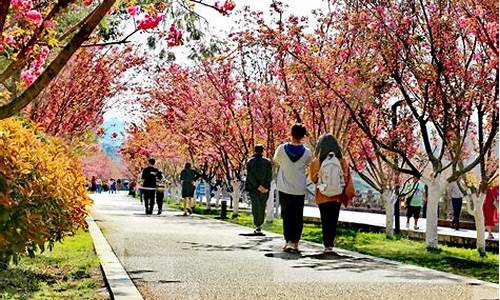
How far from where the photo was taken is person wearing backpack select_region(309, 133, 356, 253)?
416 inches

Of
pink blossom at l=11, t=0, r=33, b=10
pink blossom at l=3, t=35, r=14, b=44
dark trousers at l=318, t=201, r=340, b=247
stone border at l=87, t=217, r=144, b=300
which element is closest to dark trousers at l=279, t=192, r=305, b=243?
dark trousers at l=318, t=201, r=340, b=247

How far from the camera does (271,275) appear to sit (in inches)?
339

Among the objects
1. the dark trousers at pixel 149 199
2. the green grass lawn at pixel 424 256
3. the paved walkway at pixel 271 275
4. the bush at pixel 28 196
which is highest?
the dark trousers at pixel 149 199

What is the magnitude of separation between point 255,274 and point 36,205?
7.92 ft

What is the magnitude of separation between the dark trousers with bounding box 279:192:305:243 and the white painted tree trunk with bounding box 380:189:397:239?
20.9 feet

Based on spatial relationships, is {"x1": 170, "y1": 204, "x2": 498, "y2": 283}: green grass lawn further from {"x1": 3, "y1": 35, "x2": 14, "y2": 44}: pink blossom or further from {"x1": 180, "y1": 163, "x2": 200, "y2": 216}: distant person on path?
{"x1": 180, "y1": 163, "x2": 200, "y2": 216}: distant person on path

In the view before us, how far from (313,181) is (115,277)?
11.8 feet

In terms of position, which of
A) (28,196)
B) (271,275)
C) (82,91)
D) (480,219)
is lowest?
(271,275)

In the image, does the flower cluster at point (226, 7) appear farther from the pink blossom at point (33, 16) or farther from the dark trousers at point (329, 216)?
the dark trousers at point (329, 216)

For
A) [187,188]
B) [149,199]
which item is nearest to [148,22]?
[187,188]

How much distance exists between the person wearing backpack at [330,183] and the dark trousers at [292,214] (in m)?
0.44

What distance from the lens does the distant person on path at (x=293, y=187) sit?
11.2 m

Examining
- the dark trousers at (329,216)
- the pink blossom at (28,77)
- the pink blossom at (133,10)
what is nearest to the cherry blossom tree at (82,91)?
the pink blossom at (28,77)

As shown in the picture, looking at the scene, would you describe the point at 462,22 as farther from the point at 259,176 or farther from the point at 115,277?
the point at 115,277
